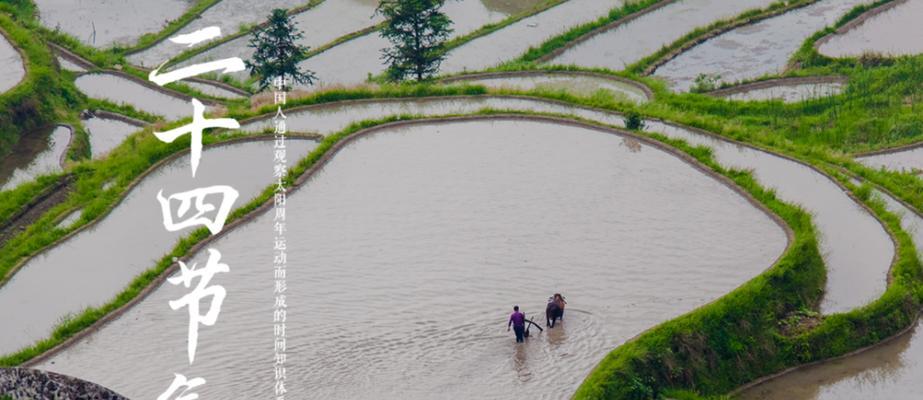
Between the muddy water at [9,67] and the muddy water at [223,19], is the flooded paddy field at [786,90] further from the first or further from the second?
the muddy water at [9,67]

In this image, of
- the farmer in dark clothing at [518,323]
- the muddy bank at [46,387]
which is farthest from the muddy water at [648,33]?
the muddy bank at [46,387]

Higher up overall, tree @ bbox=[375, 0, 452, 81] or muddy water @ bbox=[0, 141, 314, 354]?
Result: tree @ bbox=[375, 0, 452, 81]

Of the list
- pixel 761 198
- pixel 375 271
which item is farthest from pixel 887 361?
pixel 375 271

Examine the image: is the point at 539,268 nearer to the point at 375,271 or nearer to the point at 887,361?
the point at 375,271

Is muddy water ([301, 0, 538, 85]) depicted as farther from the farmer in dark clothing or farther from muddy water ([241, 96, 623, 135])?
the farmer in dark clothing

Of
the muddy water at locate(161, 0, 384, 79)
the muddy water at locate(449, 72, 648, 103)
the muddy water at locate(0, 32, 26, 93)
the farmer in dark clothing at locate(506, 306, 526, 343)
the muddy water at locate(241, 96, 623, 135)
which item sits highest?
the muddy water at locate(161, 0, 384, 79)

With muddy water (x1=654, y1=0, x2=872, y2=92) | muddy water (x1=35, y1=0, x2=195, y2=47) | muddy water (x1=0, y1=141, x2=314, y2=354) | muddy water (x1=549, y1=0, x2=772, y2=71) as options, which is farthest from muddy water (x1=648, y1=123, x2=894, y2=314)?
muddy water (x1=35, y1=0, x2=195, y2=47)

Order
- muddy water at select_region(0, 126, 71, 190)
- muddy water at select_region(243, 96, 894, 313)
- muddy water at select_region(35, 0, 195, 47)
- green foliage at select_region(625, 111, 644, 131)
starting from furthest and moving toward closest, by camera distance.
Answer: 1. muddy water at select_region(35, 0, 195, 47)
2. muddy water at select_region(0, 126, 71, 190)
3. green foliage at select_region(625, 111, 644, 131)
4. muddy water at select_region(243, 96, 894, 313)
